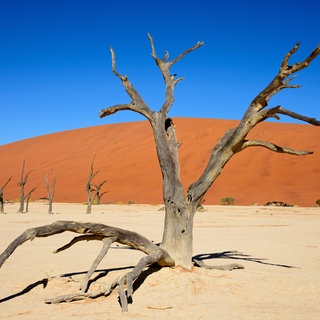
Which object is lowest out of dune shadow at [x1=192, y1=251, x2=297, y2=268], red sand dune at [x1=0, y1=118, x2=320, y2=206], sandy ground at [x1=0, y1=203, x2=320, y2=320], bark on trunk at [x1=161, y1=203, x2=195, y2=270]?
sandy ground at [x1=0, y1=203, x2=320, y2=320]

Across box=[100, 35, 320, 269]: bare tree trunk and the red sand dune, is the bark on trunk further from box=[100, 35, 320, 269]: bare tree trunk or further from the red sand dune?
the red sand dune

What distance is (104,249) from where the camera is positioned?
17.7 feet

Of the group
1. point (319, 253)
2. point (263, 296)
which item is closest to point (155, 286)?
point (263, 296)

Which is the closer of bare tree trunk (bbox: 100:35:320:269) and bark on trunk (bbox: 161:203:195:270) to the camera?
bare tree trunk (bbox: 100:35:320:269)

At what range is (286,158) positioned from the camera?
4494cm

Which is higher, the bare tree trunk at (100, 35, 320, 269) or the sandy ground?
the bare tree trunk at (100, 35, 320, 269)

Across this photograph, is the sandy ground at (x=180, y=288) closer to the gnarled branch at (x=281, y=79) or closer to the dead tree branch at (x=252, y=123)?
the dead tree branch at (x=252, y=123)

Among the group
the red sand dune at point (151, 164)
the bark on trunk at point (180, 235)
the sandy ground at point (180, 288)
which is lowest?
the sandy ground at point (180, 288)

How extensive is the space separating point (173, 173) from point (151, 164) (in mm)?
43489

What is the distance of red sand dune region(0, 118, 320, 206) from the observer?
3725 cm

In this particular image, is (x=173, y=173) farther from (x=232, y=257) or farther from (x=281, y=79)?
(x=232, y=257)

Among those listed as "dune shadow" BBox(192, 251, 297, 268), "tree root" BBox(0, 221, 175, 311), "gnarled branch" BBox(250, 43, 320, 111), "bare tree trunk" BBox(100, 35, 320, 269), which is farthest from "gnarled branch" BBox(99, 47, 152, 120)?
"dune shadow" BBox(192, 251, 297, 268)

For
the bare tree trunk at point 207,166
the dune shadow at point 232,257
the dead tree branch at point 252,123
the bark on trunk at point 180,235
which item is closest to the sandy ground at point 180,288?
the dune shadow at point 232,257

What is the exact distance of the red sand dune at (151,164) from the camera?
37.2 metres
